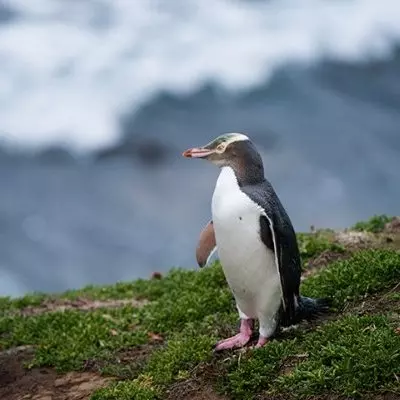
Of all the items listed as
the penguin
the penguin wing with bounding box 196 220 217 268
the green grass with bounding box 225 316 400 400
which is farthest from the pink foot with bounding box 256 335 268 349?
the penguin wing with bounding box 196 220 217 268

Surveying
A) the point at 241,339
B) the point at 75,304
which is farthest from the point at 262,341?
the point at 75,304

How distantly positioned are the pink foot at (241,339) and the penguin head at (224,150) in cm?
106

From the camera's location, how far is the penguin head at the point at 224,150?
18.6 ft

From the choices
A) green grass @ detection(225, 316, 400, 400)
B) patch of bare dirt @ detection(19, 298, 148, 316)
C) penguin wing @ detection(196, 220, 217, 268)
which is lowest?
patch of bare dirt @ detection(19, 298, 148, 316)

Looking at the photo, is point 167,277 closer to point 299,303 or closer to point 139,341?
point 139,341

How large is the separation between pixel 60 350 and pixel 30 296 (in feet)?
8.74

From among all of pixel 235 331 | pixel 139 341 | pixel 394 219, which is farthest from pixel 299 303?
pixel 394 219

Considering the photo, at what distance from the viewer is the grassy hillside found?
5.29 m

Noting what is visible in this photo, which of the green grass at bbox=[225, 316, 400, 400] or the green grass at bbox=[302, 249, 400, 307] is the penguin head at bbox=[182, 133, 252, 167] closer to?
the green grass at bbox=[225, 316, 400, 400]

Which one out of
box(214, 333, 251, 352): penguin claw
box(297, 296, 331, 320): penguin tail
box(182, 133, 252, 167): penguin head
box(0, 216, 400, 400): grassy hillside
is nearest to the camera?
box(0, 216, 400, 400): grassy hillside

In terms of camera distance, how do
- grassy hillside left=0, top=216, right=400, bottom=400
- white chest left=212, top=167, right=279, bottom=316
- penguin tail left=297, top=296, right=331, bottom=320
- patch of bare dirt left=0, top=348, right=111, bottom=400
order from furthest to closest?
1. patch of bare dirt left=0, top=348, right=111, bottom=400
2. penguin tail left=297, top=296, right=331, bottom=320
3. white chest left=212, top=167, right=279, bottom=316
4. grassy hillside left=0, top=216, right=400, bottom=400

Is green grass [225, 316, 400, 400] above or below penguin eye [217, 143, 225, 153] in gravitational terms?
below

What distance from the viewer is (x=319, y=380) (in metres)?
5.15

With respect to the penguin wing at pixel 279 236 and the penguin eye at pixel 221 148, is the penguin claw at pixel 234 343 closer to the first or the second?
the penguin wing at pixel 279 236
